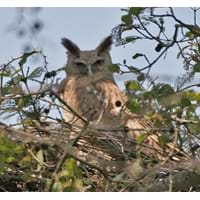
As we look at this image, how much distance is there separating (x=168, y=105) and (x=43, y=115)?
653 millimetres

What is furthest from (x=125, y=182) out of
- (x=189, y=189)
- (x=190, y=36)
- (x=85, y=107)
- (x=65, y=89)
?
(x=65, y=89)

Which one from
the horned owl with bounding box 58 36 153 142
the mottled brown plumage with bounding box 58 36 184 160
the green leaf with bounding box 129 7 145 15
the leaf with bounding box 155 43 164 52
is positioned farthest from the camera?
the horned owl with bounding box 58 36 153 142

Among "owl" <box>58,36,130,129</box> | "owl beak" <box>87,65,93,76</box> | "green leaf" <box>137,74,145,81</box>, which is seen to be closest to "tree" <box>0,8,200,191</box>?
"green leaf" <box>137,74,145,81</box>

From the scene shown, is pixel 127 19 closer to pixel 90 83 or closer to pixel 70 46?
pixel 90 83

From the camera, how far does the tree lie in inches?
69.5

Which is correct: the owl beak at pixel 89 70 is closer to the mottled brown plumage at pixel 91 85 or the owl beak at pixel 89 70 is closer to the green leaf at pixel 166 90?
the mottled brown plumage at pixel 91 85

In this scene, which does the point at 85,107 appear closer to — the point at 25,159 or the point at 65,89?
the point at 65,89

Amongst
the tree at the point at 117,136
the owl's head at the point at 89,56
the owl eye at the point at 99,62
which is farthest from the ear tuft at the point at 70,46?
the tree at the point at 117,136

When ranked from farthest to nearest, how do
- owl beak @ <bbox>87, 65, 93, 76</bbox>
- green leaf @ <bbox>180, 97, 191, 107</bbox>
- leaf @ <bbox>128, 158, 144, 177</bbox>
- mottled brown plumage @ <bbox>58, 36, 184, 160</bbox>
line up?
owl beak @ <bbox>87, 65, 93, 76</bbox>, mottled brown plumage @ <bbox>58, 36, 184, 160</bbox>, green leaf @ <bbox>180, 97, 191, 107</bbox>, leaf @ <bbox>128, 158, 144, 177</bbox>

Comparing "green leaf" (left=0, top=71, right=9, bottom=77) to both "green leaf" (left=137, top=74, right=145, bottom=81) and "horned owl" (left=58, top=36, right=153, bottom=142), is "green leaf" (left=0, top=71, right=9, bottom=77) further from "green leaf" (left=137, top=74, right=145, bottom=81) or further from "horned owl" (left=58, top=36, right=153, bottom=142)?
"horned owl" (left=58, top=36, right=153, bottom=142)

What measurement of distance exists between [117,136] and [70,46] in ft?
7.87

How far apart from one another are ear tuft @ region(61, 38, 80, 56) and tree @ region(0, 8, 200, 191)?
2.31 metres

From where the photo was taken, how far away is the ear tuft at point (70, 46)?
4926 mm

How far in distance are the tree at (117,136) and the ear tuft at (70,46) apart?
90.9 inches
